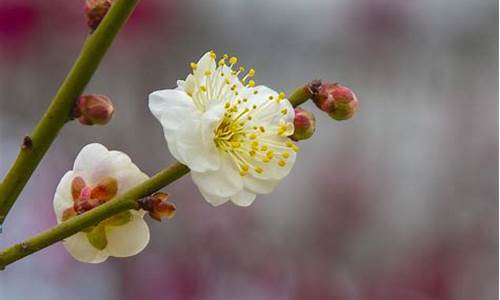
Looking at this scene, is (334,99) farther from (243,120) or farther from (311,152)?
(311,152)

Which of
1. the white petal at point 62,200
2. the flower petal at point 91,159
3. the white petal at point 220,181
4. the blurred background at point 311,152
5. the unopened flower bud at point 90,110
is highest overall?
the blurred background at point 311,152

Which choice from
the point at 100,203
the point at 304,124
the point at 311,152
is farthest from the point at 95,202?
the point at 311,152

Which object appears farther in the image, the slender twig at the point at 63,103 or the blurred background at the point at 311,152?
the blurred background at the point at 311,152

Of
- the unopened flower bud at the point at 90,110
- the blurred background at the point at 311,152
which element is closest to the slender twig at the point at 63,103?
the unopened flower bud at the point at 90,110

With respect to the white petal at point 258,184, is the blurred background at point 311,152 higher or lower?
higher

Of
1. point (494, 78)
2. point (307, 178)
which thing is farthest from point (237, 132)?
point (494, 78)

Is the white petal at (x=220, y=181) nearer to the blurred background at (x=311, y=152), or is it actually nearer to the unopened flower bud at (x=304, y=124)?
the unopened flower bud at (x=304, y=124)
